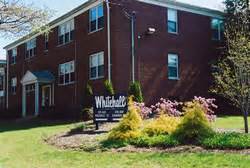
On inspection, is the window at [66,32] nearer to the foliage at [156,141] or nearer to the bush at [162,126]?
the bush at [162,126]

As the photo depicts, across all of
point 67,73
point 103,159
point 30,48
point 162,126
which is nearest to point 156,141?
point 162,126

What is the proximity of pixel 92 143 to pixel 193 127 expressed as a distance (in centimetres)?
378

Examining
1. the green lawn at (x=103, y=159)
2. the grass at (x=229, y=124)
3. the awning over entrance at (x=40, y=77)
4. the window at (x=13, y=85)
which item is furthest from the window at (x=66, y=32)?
the green lawn at (x=103, y=159)

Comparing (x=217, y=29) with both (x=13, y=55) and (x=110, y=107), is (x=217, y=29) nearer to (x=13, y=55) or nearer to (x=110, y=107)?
(x=110, y=107)

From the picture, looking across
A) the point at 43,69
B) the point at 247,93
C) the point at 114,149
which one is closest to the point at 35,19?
the point at 114,149

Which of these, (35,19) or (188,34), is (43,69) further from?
(35,19)

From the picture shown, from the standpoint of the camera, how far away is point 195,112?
1394 centimetres

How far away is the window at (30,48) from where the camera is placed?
3888 centimetres

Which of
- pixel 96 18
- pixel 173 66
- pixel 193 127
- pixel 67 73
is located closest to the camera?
pixel 193 127

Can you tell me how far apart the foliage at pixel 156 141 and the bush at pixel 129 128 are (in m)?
0.36

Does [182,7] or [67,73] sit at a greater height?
[182,7]

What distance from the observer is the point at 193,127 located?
13.7 m

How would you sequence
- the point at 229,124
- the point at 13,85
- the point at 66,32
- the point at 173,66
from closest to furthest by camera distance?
1. the point at 229,124
2. the point at 173,66
3. the point at 66,32
4. the point at 13,85

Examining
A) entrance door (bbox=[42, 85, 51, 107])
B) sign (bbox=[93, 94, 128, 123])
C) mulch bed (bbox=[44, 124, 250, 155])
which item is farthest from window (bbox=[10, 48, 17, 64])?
sign (bbox=[93, 94, 128, 123])
